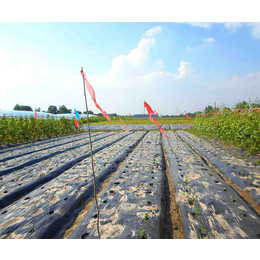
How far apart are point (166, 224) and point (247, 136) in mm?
4856

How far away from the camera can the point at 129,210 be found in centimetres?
224

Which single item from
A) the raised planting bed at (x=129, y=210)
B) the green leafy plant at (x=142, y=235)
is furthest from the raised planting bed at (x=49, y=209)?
the green leafy plant at (x=142, y=235)

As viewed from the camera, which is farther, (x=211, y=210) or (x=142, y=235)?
(x=211, y=210)

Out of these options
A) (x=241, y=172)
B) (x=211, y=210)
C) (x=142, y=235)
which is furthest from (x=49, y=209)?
(x=241, y=172)

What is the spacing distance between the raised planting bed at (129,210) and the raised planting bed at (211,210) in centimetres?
40

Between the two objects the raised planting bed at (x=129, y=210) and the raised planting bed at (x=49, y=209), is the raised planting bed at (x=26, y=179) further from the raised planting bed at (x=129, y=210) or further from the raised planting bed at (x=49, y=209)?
the raised planting bed at (x=129, y=210)

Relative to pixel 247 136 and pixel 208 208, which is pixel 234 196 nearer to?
pixel 208 208

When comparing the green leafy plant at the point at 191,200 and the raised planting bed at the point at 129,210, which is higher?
the raised planting bed at the point at 129,210

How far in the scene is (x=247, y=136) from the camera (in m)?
5.14

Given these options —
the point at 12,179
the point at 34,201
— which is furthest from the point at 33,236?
the point at 12,179

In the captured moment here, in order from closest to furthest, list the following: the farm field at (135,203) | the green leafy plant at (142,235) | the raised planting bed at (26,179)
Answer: the green leafy plant at (142,235), the farm field at (135,203), the raised planting bed at (26,179)

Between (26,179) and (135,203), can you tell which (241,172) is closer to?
(135,203)

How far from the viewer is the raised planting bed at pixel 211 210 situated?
6.02ft

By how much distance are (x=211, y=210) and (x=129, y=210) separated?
1267mm
